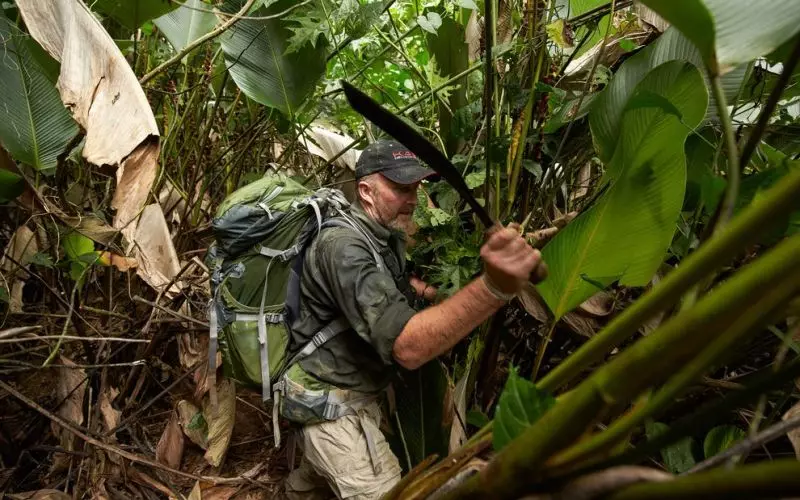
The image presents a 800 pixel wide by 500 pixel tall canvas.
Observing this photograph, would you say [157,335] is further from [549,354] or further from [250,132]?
[549,354]

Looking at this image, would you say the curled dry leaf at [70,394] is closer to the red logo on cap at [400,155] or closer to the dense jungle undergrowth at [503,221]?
the dense jungle undergrowth at [503,221]

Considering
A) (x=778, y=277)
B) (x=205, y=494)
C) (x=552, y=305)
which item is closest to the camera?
(x=778, y=277)

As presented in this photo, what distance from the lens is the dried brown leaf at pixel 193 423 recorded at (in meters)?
1.68

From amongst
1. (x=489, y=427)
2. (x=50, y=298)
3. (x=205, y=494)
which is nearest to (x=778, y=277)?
(x=489, y=427)

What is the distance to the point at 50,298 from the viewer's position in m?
1.75

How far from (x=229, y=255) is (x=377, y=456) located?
639 millimetres

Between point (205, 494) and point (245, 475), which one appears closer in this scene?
point (205, 494)

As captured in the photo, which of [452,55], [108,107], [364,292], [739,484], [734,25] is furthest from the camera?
[452,55]

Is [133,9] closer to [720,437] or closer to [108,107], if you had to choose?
[108,107]

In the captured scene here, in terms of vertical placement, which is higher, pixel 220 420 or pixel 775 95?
pixel 775 95

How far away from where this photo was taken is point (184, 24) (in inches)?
68.7

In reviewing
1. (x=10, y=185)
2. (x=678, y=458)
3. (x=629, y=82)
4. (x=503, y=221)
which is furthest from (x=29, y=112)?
(x=678, y=458)

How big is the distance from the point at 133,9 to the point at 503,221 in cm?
111

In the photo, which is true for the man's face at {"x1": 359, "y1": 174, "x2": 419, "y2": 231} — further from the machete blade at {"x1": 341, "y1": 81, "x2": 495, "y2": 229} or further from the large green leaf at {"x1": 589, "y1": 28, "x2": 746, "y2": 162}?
the machete blade at {"x1": 341, "y1": 81, "x2": 495, "y2": 229}
